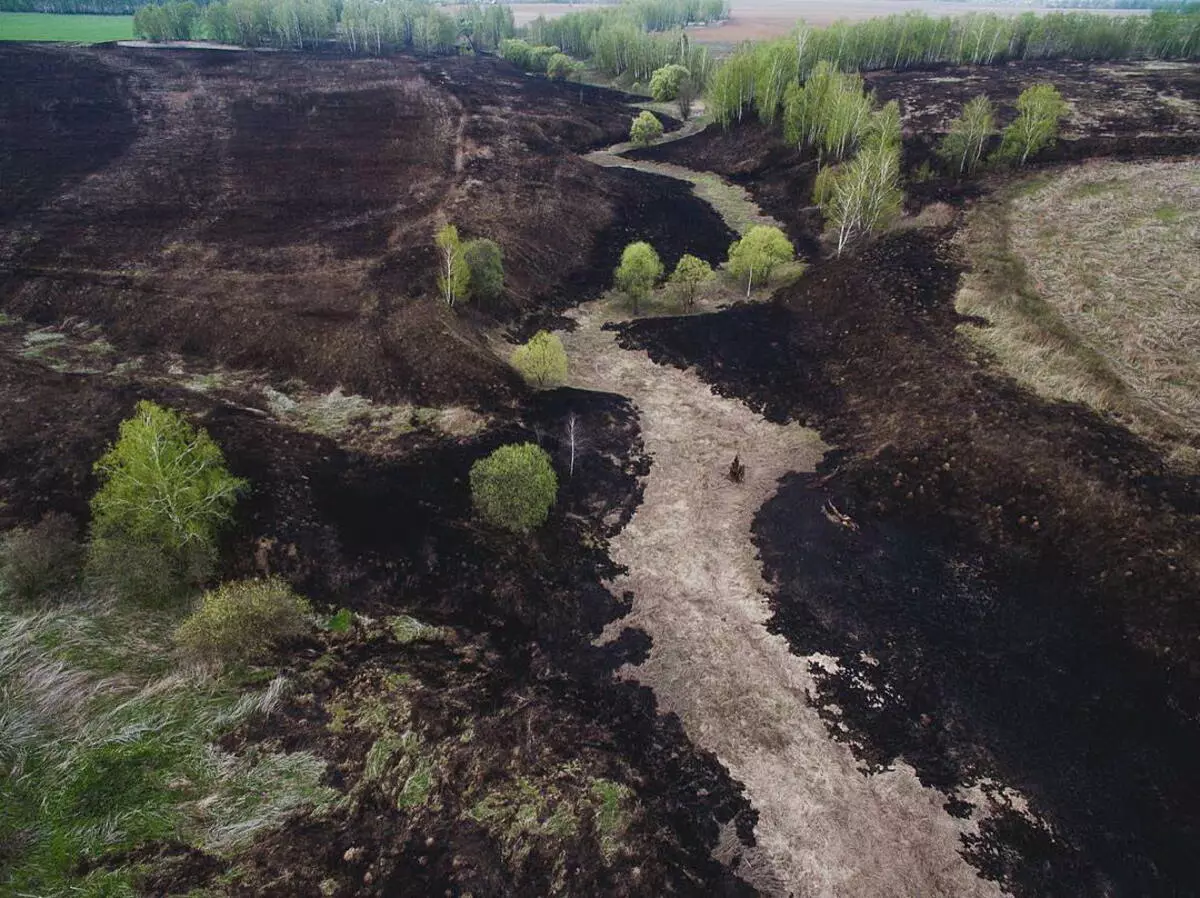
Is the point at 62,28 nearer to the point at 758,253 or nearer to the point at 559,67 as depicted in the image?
the point at 559,67

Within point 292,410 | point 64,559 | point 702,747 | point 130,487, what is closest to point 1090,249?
point 702,747

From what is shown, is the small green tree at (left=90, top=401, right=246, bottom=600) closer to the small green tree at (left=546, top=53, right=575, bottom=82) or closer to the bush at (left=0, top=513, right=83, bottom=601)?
the bush at (left=0, top=513, right=83, bottom=601)

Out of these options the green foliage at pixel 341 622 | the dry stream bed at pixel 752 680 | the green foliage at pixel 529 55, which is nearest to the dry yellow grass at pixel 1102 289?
the dry stream bed at pixel 752 680

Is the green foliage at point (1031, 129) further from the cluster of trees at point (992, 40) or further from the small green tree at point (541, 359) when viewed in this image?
the small green tree at point (541, 359)

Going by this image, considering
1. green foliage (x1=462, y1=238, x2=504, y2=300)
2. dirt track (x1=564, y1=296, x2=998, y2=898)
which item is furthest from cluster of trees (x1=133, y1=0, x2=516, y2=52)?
dirt track (x1=564, y1=296, x2=998, y2=898)

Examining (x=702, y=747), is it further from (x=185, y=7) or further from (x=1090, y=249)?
(x=185, y=7)

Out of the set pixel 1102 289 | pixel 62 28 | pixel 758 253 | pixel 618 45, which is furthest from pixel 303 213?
pixel 62 28

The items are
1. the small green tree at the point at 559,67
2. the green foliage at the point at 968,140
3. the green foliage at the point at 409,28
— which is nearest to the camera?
the green foliage at the point at 968,140
